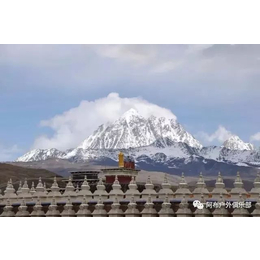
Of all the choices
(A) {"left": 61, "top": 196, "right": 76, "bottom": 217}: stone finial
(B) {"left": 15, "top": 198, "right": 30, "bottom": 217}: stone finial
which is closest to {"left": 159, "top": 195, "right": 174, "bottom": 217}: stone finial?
(A) {"left": 61, "top": 196, "right": 76, "bottom": 217}: stone finial

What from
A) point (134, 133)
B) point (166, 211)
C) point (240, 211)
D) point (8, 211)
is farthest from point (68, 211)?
point (134, 133)

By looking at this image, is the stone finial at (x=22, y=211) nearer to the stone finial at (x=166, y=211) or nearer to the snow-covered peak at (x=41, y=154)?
the stone finial at (x=166, y=211)

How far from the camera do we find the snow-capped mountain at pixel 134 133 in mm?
29172

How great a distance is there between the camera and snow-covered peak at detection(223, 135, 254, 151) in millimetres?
27278

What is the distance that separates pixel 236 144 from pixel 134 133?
269 inches

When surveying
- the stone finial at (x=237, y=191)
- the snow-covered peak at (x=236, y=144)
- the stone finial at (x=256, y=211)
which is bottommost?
the stone finial at (x=256, y=211)

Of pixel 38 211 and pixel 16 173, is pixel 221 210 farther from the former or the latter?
pixel 16 173

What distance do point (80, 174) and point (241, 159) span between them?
857 centimetres

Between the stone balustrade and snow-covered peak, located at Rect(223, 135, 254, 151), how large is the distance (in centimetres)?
485

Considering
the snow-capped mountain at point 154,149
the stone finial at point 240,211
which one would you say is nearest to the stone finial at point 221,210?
the stone finial at point 240,211

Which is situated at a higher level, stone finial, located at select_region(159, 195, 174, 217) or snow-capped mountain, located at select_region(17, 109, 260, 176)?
snow-capped mountain, located at select_region(17, 109, 260, 176)

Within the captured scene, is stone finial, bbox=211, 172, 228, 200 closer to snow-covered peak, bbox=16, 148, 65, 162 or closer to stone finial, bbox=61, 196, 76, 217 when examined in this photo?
stone finial, bbox=61, 196, 76, 217

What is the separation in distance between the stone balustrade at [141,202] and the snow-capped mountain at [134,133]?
491 cm

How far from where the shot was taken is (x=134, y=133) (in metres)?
33.8
